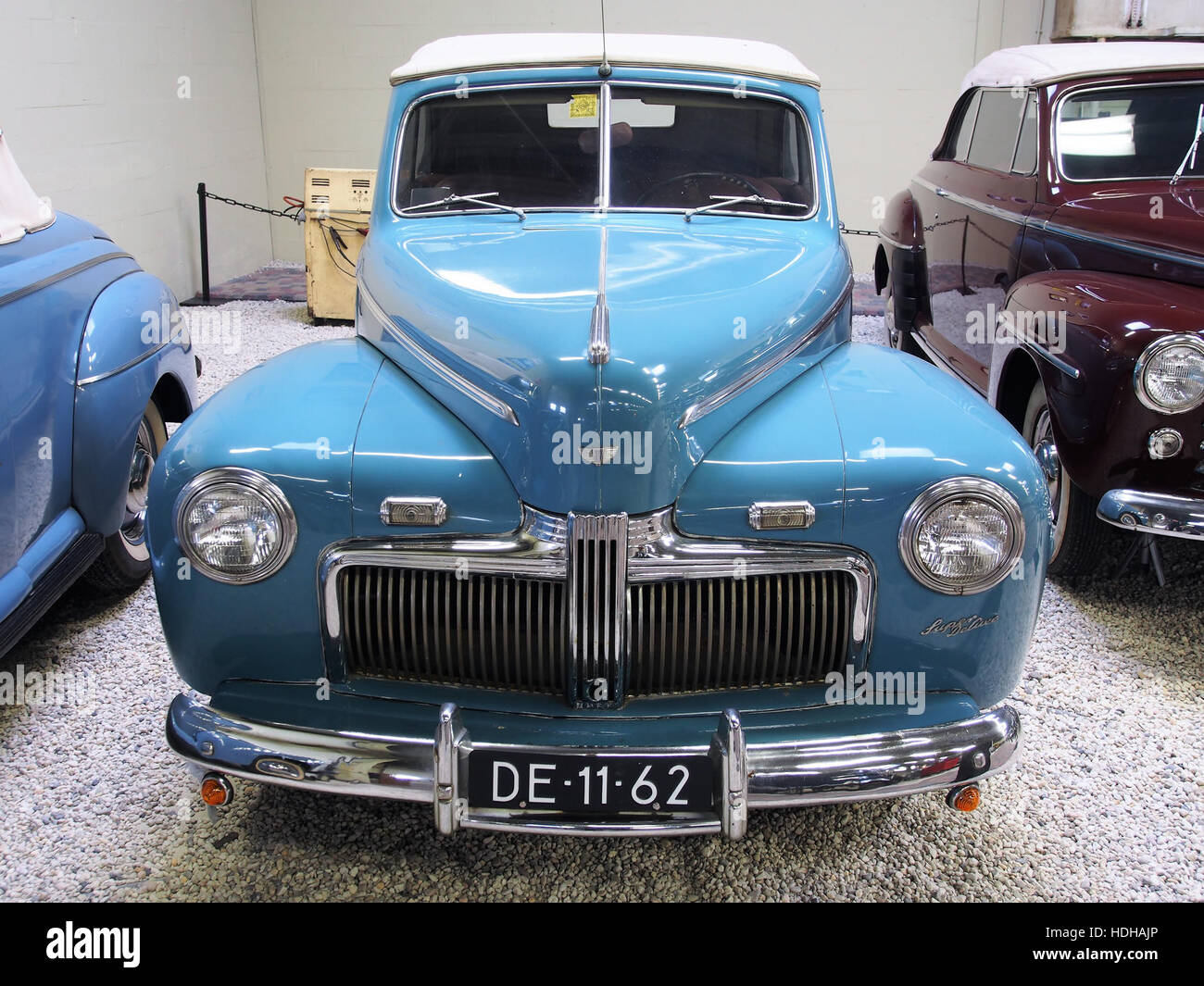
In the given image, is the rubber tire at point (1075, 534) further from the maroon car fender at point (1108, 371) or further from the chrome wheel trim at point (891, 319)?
the chrome wheel trim at point (891, 319)

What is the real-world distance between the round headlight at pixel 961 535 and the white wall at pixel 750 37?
7.46m

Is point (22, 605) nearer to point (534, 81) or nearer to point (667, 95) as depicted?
point (534, 81)

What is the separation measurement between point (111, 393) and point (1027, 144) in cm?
362

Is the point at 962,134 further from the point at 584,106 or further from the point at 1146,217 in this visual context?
the point at 584,106

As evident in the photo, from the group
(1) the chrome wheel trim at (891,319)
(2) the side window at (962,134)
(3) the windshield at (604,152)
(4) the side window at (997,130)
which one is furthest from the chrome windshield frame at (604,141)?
(1) the chrome wheel trim at (891,319)

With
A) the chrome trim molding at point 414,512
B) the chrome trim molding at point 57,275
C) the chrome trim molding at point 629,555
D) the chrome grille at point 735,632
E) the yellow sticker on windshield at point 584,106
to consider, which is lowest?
the chrome grille at point 735,632

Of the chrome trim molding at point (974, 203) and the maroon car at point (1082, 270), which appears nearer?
the maroon car at point (1082, 270)

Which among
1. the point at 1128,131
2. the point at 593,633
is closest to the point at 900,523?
the point at 593,633

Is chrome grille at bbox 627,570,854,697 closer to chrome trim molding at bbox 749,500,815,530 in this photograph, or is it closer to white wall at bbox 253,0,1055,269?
chrome trim molding at bbox 749,500,815,530

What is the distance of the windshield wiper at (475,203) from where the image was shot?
2.74 m
